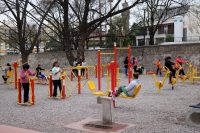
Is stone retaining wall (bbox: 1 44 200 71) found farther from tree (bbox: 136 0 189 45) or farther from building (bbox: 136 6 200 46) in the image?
building (bbox: 136 6 200 46)

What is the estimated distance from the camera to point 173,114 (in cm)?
1038

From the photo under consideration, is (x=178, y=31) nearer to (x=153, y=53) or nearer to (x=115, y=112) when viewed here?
(x=153, y=53)

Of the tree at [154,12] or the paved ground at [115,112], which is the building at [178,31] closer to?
the tree at [154,12]

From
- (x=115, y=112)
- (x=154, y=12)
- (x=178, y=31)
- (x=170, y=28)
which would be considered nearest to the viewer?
(x=115, y=112)

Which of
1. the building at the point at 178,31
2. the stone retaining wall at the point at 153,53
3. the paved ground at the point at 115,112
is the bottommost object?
the paved ground at the point at 115,112

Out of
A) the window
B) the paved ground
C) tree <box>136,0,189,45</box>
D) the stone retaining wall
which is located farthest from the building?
the paved ground

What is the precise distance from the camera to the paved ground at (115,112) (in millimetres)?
8992

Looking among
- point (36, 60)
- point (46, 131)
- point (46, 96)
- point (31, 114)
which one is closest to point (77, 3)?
point (36, 60)

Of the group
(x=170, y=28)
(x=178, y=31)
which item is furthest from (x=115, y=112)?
(x=170, y=28)

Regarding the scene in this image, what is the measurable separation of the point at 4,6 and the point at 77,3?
10853mm

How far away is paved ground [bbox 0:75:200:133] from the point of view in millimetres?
8992

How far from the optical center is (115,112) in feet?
36.1

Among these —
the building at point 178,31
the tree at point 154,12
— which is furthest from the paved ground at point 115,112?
the building at point 178,31

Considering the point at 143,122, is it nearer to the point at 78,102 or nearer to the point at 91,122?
the point at 91,122
